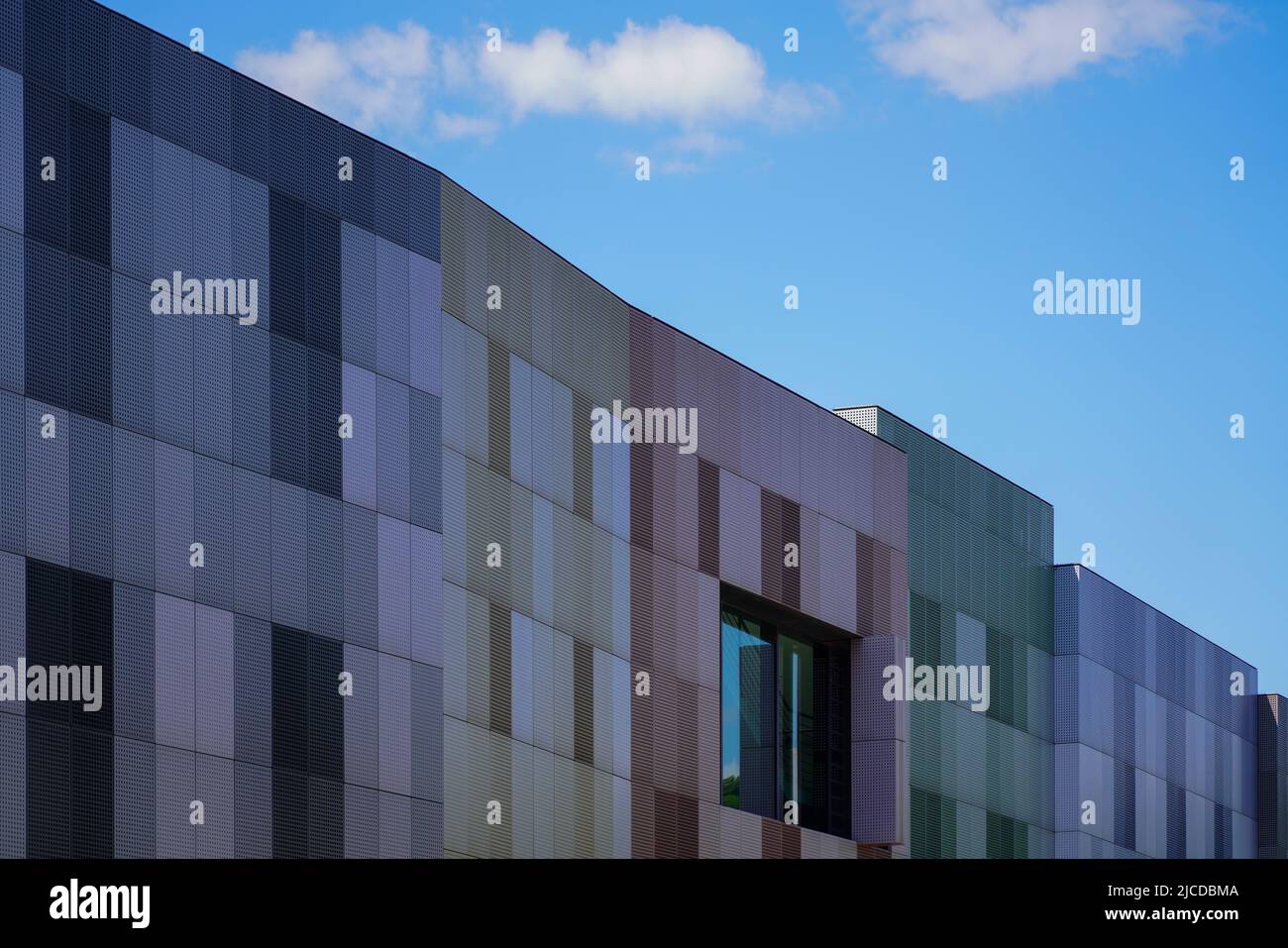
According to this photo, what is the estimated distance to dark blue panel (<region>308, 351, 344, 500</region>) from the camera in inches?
1272

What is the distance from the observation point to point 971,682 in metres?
55.2

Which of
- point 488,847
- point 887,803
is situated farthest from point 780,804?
point 488,847

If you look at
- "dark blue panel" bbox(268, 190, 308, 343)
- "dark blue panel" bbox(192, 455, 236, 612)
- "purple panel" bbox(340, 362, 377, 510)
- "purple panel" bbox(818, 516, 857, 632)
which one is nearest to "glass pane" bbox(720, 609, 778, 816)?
"purple panel" bbox(818, 516, 857, 632)

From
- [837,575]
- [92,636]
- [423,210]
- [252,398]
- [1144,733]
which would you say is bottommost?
[92,636]

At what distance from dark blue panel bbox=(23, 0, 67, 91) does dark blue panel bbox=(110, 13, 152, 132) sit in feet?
3.01

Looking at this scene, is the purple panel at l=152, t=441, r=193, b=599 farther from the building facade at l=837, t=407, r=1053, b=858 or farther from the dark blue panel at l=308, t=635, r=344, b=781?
the building facade at l=837, t=407, r=1053, b=858

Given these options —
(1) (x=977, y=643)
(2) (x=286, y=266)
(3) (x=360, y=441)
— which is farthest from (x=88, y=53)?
(1) (x=977, y=643)

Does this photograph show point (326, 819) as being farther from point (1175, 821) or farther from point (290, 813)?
point (1175, 821)

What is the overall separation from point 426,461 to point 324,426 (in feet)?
8.58

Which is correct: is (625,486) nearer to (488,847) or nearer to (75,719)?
(488,847)

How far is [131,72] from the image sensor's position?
2984 centimetres

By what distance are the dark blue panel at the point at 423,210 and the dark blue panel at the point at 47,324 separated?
321 inches

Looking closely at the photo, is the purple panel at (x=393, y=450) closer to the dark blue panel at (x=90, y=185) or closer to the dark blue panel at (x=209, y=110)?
the dark blue panel at (x=209, y=110)

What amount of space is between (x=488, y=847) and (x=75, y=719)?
9614mm
